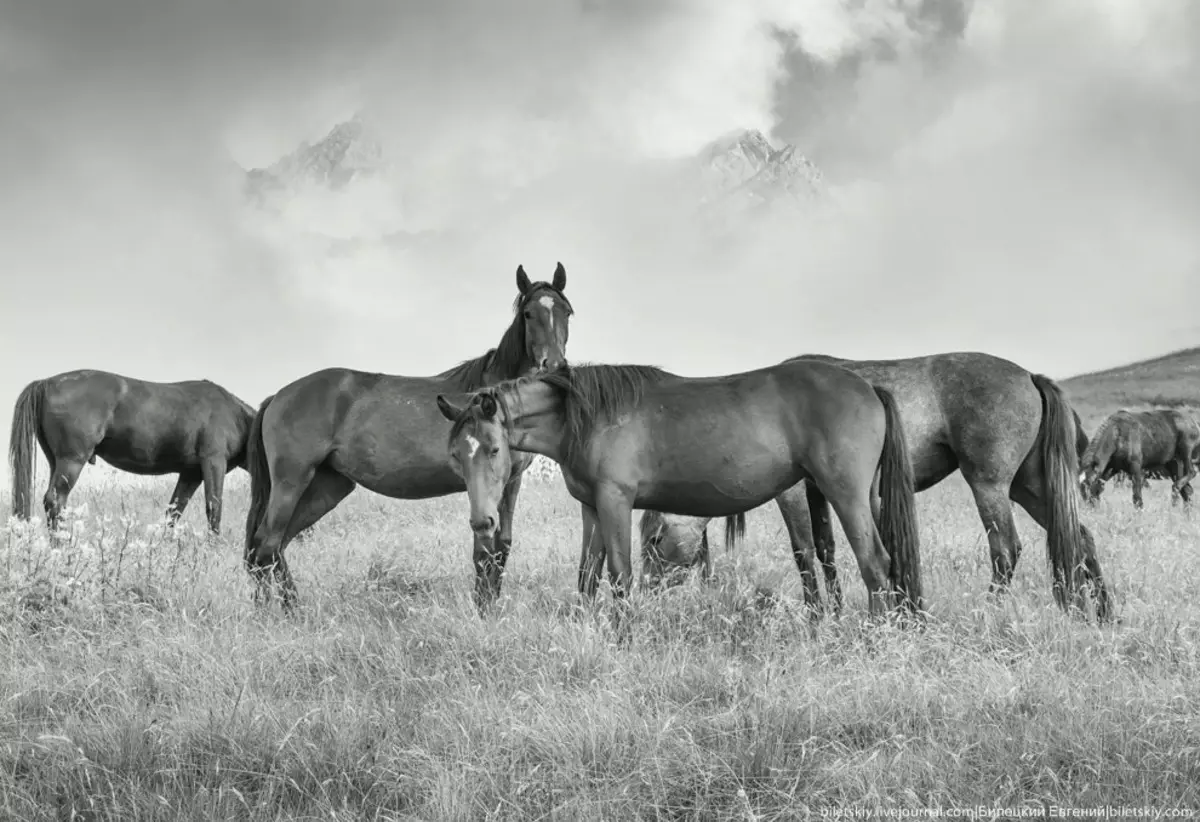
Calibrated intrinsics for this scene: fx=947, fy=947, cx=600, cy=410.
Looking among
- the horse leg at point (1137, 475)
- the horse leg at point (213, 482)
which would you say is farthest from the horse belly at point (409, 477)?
the horse leg at point (1137, 475)

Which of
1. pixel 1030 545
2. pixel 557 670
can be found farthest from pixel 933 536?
pixel 557 670

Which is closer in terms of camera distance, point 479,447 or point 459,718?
point 459,718

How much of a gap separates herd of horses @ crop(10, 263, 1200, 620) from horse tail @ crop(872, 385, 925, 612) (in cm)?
1

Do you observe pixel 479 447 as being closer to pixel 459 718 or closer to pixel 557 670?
pixel 557 670

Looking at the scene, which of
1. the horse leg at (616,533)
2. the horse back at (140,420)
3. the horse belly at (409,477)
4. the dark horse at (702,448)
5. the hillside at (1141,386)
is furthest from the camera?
the hillside at (1141,386)

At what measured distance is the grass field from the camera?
3764 mm

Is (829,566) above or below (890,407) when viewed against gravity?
below

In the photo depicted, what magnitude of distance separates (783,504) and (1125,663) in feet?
9.21

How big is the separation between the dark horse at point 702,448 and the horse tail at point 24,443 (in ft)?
24.6

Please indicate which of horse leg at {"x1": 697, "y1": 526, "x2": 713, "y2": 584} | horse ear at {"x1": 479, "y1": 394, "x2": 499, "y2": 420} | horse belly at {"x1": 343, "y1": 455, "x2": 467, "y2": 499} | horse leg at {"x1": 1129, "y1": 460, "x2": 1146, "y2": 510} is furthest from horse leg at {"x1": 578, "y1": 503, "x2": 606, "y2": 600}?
horse leg at {"x1": 1129, "y1": 460, "x2": 1146, "y2": 510}

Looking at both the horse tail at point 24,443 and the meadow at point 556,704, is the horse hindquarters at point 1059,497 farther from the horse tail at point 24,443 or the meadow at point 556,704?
the horse tail at point 24,443

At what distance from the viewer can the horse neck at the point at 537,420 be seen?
6.40 m

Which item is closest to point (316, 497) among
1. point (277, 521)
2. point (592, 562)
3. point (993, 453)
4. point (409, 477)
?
point (277, 521)

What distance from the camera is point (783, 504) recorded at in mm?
7559
